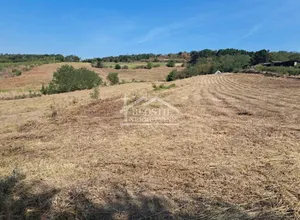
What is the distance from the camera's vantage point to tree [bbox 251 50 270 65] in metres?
82.6

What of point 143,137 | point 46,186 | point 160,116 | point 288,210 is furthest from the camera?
point 160,116

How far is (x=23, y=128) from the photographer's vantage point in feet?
26.0

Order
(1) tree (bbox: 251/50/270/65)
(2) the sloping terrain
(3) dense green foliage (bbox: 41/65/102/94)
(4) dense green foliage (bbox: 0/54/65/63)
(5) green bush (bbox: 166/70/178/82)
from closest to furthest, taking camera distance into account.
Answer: (3) dense green foliage (bbox: 41/65/102/94) < (2) the sloping terrain < (5) green bush (bbox: 166/70/178/82) < (1) tree (bbox: 251/50/270/65) < (4) dense green foliage (bbox: 0/54/65/63)

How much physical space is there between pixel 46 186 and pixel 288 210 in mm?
3274

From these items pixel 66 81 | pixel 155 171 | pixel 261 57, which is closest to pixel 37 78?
pixel 66 81

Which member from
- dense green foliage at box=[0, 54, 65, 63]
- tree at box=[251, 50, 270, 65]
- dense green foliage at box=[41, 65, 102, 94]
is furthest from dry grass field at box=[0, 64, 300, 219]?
dense green foliage at box=[0, 54, 65, 63]

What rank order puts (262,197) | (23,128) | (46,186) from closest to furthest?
(262,197) < (46,186) < (23,128)

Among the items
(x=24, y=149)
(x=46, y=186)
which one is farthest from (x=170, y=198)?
(x=24, y=149)

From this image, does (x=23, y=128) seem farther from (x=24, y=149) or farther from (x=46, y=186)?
(x=46, y=186)

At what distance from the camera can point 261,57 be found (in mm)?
83188

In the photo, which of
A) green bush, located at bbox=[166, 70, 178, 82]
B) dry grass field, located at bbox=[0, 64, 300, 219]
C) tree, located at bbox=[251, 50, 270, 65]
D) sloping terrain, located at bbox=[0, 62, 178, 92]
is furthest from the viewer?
tree, located at bbox=[251, 50, 270, 65]

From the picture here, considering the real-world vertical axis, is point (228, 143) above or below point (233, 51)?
below

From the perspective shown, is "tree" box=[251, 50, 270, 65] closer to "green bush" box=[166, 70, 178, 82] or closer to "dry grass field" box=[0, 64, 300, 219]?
"green bush" box=[166, 70, 178, 82]

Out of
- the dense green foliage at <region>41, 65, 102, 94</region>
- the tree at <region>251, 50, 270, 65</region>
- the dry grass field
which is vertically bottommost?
the dry grass field
